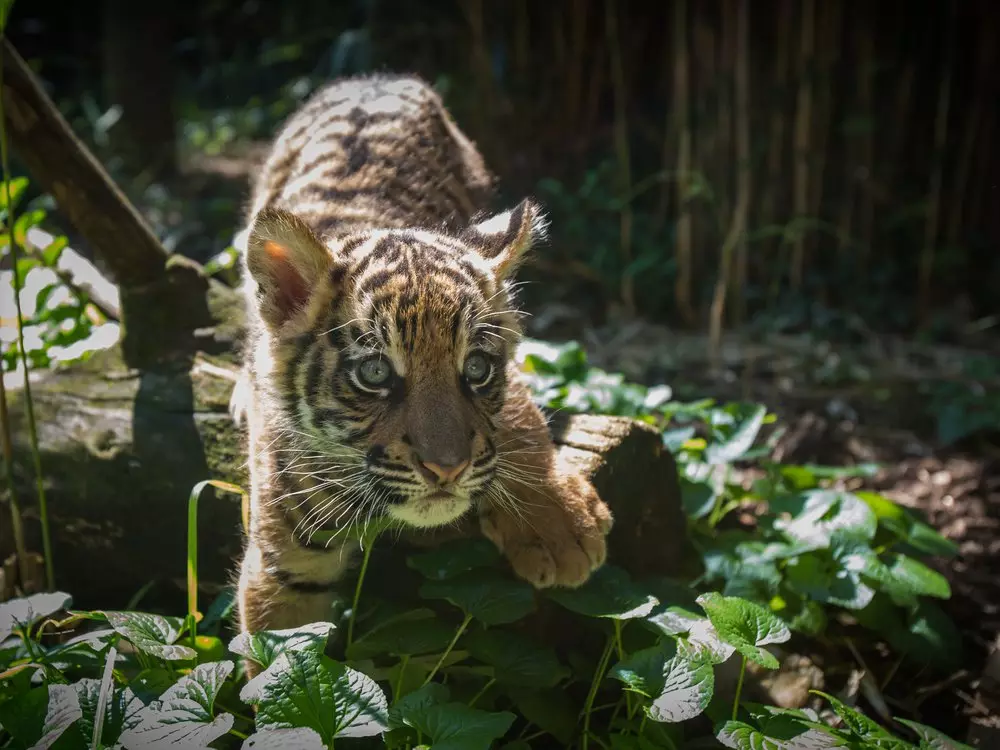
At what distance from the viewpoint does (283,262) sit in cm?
220

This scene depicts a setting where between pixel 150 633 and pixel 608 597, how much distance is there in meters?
1.07

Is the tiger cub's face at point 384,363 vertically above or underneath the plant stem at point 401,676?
above

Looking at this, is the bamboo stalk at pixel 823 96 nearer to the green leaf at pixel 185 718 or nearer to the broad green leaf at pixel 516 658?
the broad green leaf at pixel 516 658

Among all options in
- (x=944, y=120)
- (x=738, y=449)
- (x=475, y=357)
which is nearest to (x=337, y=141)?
(x=475, y=357)

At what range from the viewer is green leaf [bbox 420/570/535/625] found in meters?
2.11

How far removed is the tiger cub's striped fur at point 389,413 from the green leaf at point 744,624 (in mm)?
336

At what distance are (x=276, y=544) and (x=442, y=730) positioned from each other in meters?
0.70

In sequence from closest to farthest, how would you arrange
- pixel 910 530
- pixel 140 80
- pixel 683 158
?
pixel 910 530, pixel 683 158, pixel 140 80

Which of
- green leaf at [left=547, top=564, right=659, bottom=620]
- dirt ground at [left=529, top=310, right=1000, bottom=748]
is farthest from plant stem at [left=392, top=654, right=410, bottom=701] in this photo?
dirt ground at [left=529, top=310, right=1000, bottom=748]

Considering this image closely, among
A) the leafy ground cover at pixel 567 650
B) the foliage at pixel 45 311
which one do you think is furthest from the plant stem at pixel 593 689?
the foliage at pixel 45 311

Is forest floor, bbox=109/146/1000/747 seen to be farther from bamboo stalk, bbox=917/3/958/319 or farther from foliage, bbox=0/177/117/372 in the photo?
foliage, bbox=0/177/117/372

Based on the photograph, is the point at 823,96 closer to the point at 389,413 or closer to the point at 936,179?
the point at 936,179

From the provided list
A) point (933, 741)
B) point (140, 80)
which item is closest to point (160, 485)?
point (933, 741)

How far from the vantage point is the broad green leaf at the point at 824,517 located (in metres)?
2.80
